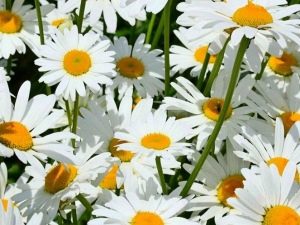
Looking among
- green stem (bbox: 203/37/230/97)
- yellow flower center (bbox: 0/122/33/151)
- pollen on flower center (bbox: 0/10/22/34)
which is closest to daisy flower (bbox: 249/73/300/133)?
green stem (bbox: 203/37/230/97)

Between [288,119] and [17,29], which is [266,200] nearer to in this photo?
[288,119]

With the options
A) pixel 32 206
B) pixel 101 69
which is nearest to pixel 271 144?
pixel 101 69

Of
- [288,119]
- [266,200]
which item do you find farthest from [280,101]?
[266,200]

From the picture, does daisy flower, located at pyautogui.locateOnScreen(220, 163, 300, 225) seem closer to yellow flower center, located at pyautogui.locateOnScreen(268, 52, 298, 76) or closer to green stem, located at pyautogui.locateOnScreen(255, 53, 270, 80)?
green stem, located at pyautogui.locateOnScreen(255, 53, 270, 80)

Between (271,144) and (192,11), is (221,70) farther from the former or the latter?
(192,11)

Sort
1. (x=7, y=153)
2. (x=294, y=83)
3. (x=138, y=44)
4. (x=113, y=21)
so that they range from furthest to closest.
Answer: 1. (x=138, y=44)
2. (x=113, y=21)
3. (x=294, y=83)
4. (x=7, y=153)

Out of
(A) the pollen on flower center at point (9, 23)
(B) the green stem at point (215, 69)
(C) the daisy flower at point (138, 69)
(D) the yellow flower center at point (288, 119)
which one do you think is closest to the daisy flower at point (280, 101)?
(D) the yellow flower center at point (288, 119)
